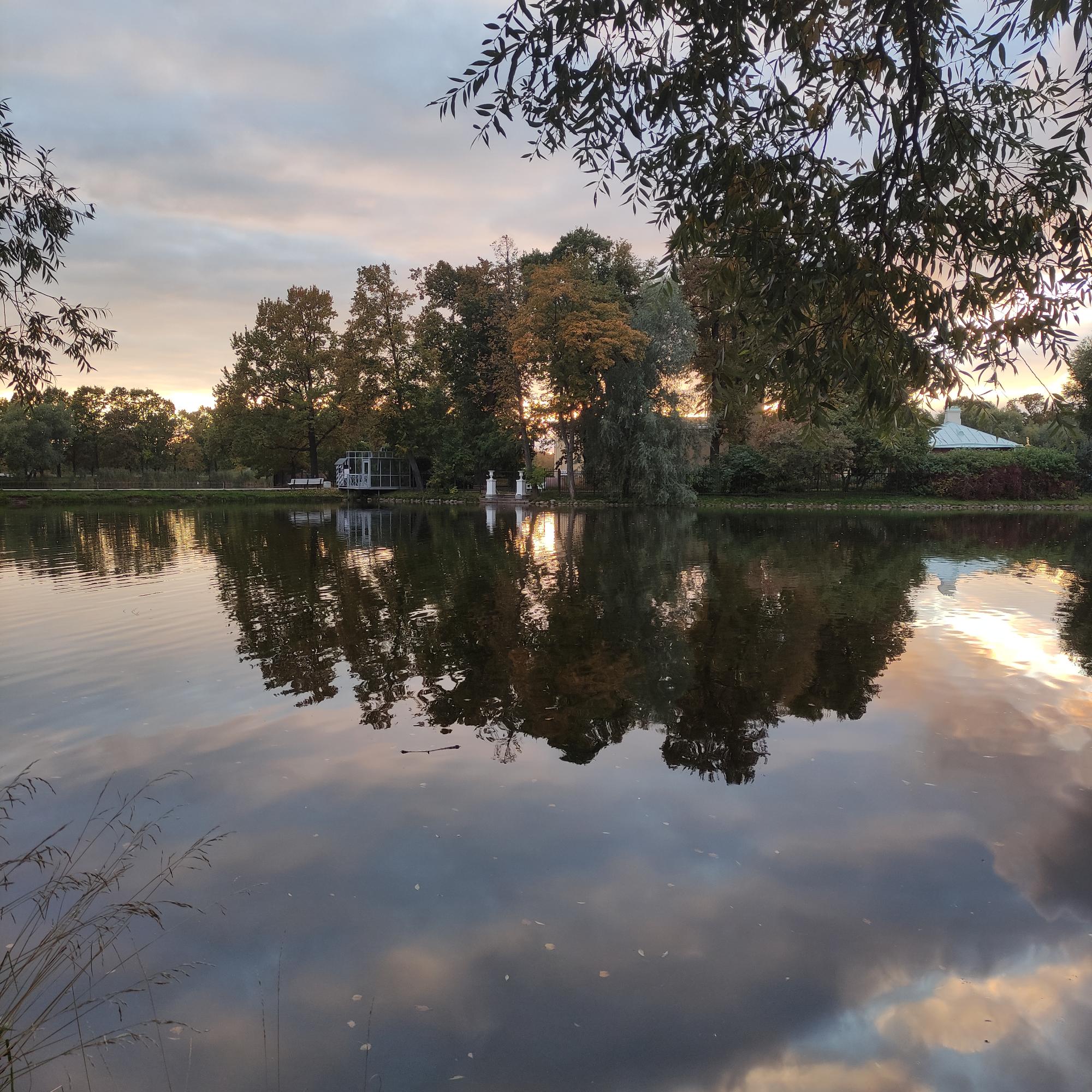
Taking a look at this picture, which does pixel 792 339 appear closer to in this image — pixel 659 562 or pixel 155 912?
pixel 155 912

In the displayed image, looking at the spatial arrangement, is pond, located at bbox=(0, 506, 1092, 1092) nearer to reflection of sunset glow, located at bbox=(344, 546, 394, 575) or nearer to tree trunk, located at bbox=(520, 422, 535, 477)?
reflection of sunset glow, located at bbox=(344, 546, 394, 575)

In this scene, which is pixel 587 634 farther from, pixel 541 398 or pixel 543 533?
pixel 541 398

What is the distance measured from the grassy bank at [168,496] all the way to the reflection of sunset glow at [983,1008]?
50.6 m

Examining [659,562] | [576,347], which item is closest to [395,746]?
[659,562]

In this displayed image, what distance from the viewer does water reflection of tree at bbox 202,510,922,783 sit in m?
7.03

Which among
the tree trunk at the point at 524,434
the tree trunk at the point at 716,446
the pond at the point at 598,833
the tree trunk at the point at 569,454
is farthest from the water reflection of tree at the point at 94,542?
the tree trunk at the point at 716,446

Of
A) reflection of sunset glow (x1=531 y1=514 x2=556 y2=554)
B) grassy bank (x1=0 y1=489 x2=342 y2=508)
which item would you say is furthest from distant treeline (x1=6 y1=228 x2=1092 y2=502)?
reflection of sunset glow (x1=531 y1=514 x2=556 y2=554)

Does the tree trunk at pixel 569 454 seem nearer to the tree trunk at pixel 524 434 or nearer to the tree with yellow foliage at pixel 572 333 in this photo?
the tree with yellow foliage at pixel 572 333

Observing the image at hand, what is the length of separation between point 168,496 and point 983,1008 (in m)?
55.0

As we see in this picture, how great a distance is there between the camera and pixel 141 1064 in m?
2.97

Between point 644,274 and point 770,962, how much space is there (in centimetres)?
4434

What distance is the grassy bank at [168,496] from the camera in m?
45.6

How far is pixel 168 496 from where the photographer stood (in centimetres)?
4997

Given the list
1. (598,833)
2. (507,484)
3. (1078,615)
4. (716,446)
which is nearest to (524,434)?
(507,484)
